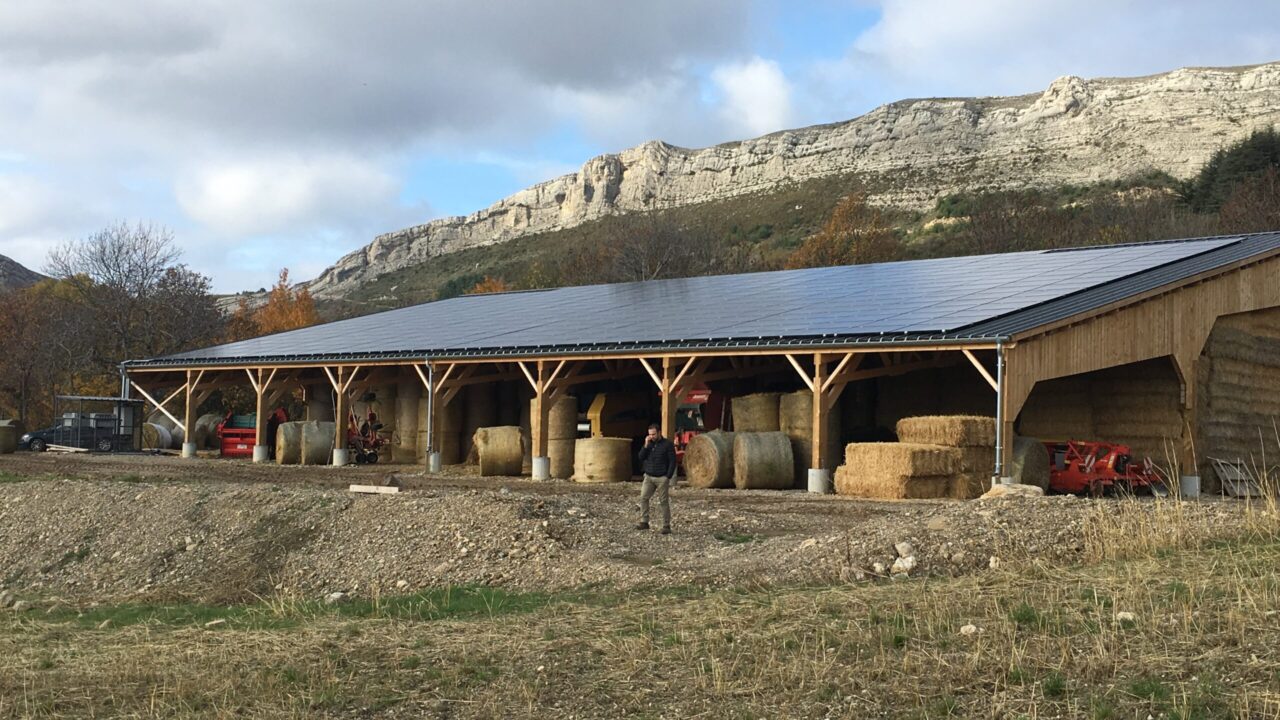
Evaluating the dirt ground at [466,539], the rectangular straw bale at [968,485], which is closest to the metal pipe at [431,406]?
the dirt ground at [466,539]

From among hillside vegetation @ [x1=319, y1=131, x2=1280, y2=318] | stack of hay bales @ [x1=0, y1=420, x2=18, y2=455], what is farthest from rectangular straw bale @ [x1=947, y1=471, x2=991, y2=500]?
hillside vegetation @ [x1=319, y1=131, x2=1280, y2=318]

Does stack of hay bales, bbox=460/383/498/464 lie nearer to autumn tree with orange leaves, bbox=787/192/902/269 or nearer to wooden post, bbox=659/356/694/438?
wooden post, bbox=659/356/694/438

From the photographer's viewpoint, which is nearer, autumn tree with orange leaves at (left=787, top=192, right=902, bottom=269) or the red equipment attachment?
the red equipment attachment

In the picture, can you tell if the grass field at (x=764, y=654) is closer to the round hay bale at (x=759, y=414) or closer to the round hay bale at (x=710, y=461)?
the round hay bale at (x=710, y=461)

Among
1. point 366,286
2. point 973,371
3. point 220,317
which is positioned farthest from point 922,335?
point 366,286

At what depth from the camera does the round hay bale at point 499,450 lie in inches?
1267

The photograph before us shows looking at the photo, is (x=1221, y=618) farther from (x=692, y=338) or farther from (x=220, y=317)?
(x=220, y=317)

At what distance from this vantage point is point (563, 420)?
32.1 meters

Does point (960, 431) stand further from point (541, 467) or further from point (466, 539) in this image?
point (541, 467)

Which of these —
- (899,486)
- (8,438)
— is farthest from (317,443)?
(899,486)

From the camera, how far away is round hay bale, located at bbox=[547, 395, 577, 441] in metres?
31.9

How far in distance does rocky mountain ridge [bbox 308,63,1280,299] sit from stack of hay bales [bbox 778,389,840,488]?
253 ft

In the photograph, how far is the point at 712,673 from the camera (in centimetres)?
912

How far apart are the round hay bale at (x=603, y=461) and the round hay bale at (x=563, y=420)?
168cm
